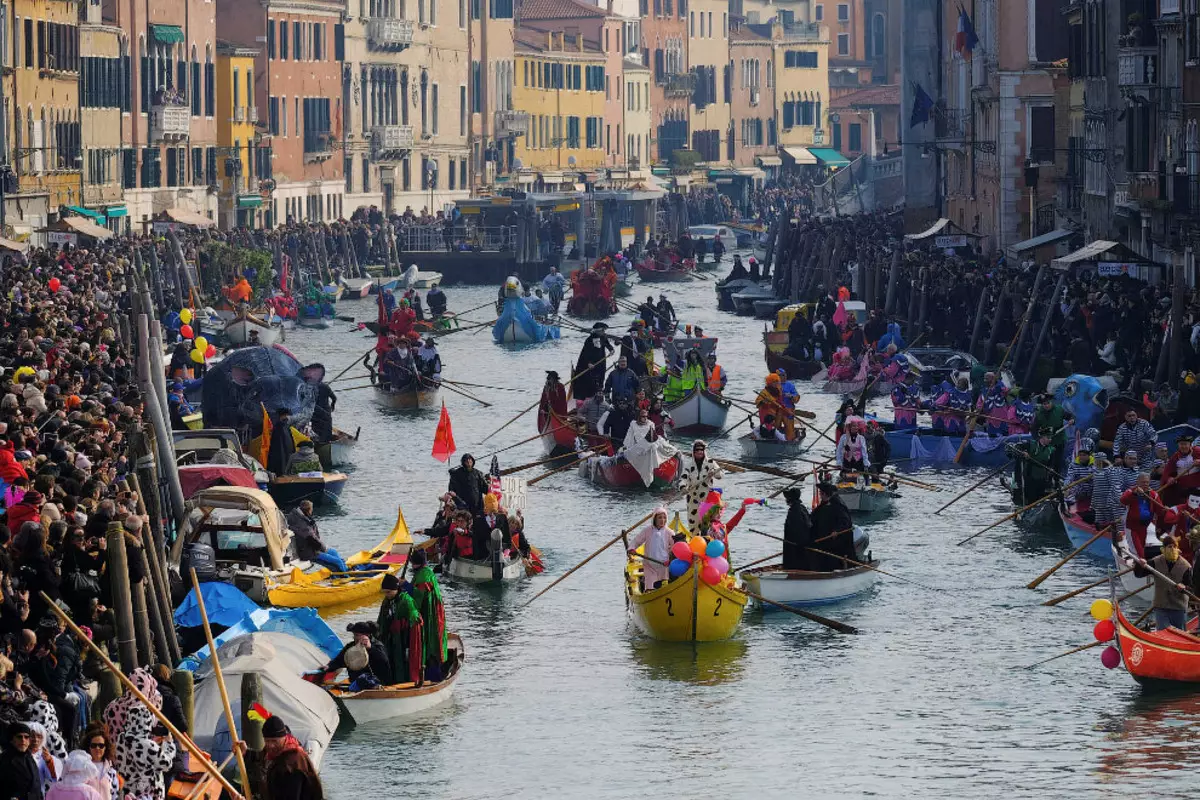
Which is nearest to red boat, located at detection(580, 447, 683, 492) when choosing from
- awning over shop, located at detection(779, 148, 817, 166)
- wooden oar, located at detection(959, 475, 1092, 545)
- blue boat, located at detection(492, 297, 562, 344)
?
wooden oar, located at detection(959, 475, 1092, 545)

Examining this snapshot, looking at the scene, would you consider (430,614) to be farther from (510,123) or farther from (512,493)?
(510,123)

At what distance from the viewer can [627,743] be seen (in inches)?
1052

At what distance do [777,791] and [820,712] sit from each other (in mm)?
3017

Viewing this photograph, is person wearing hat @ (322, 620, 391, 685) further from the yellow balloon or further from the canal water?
the yellow balloon

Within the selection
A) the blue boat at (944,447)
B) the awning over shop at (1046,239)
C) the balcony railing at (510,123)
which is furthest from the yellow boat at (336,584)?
the balcony railing at (510,123)

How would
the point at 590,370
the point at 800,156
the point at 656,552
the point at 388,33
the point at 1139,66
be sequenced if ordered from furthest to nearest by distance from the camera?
the point at 800,156
the point at 388,33
the point at 1139,66
the point at 590,370
the point at 656,552

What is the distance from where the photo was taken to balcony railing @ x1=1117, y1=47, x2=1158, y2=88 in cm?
5159

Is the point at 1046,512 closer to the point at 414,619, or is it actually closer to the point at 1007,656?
the point at 1007,656

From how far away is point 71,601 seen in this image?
78.7 ft

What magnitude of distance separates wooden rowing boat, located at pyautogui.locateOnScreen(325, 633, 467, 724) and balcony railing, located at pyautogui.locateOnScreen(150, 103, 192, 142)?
61.2 metres

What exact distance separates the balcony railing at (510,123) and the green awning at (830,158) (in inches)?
1277

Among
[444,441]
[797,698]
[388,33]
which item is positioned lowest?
[797,698]

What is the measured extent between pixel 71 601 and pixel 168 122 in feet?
209

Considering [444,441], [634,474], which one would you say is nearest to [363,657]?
[634,474]
